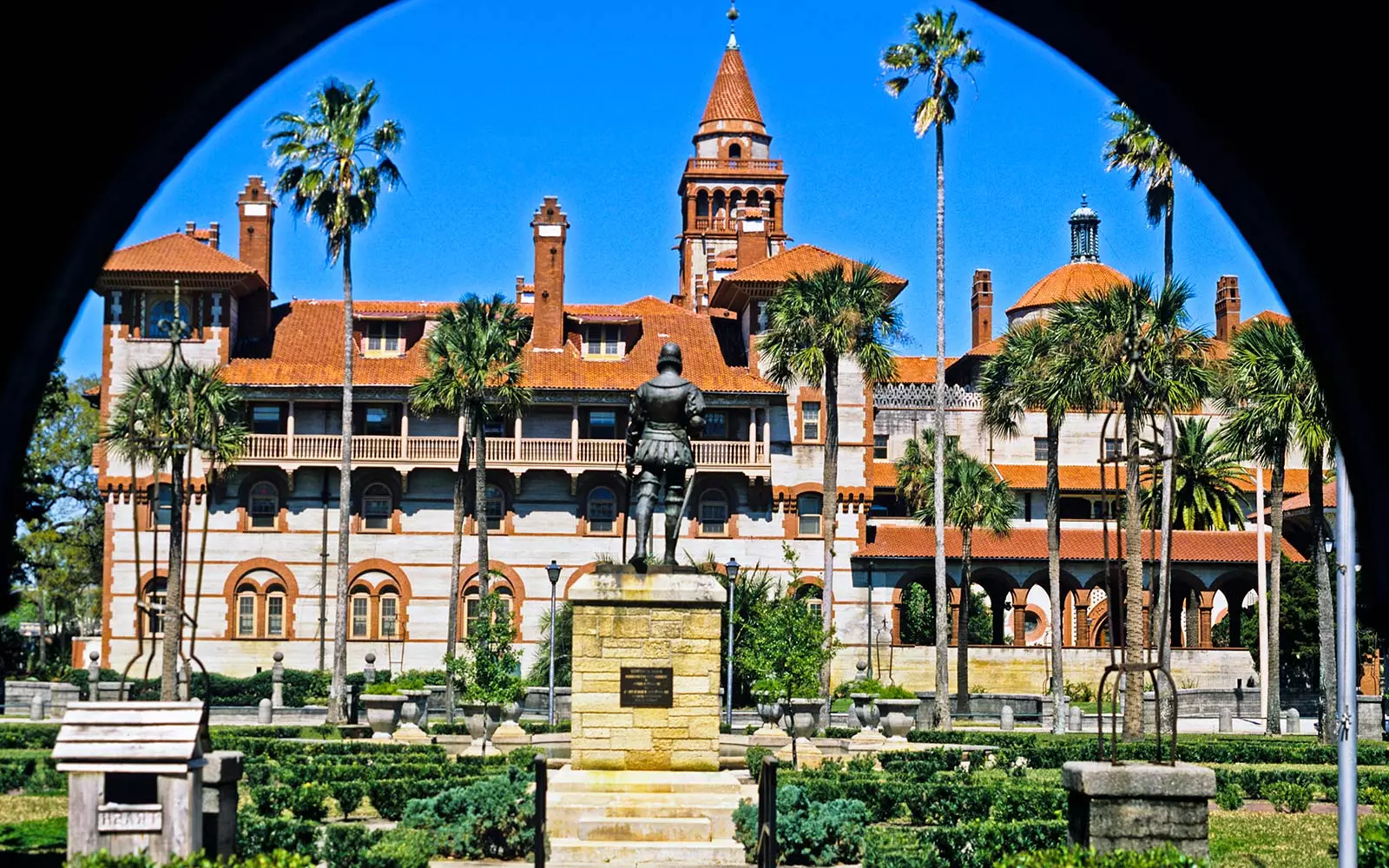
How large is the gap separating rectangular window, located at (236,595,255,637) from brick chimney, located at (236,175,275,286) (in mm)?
12181

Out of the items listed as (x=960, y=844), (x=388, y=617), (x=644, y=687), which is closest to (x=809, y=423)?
(x=388, y=617)

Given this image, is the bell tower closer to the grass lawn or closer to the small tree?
the small tree

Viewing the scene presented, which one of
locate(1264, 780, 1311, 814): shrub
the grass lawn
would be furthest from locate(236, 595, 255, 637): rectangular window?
the grass lawn

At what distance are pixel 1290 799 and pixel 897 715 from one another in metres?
15.6

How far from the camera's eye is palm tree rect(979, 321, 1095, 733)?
48.2m

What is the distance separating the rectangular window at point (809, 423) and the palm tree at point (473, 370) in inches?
507

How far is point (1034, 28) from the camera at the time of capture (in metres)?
4.72

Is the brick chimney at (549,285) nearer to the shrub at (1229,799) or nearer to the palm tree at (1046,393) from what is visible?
the palm tree at (1046,393)

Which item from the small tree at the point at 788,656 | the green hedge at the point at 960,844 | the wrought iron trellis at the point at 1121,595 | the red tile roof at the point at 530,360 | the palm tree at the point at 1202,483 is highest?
the red tile roof at the point at 530,360

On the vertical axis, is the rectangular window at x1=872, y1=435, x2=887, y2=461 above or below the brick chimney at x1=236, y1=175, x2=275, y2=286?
below

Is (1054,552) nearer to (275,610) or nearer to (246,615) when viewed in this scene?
(275,610)

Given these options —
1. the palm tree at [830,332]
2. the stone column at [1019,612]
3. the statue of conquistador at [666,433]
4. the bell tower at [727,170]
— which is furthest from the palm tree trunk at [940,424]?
the bell tower at [727,170]

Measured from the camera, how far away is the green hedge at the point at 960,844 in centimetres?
1623

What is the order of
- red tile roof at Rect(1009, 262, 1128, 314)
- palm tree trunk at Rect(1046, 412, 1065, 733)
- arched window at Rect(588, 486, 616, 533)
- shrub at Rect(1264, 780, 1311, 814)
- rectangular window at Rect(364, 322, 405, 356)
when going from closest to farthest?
1. shrub at Rect(1264, 780, 1311, 814)
2. palm tree trunk at Rect(1046, 412, 1065, 733)
3. arched window at Rect(588, 486, 616, 533)
4. rectangular window at Rect(364, 322, 405, 356)
5. red tile roof at Rect(1009, 262, 1128, 314)
